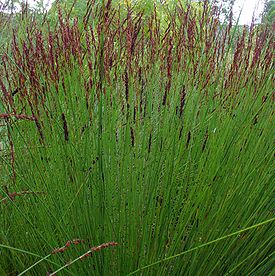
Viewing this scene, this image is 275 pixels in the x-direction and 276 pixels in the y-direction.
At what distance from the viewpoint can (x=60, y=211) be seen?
1.78 metres

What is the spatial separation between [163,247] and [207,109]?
686mm

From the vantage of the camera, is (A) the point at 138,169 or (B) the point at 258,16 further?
(B) the point at 258,16

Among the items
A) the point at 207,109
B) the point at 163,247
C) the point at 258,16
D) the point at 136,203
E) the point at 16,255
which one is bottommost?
the point at 16,255

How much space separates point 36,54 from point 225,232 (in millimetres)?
1113

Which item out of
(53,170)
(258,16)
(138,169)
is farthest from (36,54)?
(258,16)

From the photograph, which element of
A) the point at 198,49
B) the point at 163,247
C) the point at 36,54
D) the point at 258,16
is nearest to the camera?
the point at 163,247

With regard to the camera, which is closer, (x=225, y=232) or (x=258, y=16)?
(x=225, y=232)

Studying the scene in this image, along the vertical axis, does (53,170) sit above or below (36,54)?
below

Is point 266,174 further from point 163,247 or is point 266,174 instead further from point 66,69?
point 66,69

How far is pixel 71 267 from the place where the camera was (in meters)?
1.74

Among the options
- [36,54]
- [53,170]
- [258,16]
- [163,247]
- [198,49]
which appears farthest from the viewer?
[258,16]

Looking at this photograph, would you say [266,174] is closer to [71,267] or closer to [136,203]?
[136,203]

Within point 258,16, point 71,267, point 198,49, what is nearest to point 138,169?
point 71,267

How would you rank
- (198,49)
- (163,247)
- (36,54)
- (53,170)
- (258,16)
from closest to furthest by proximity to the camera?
1. (163,247)
2. (53,170)
3. (36,54)
4. (198,49)
5. (258,16)
